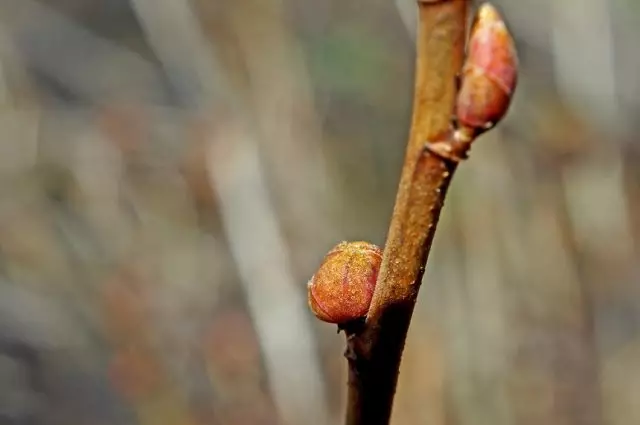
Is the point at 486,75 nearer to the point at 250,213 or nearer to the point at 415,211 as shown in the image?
the point at 415,211

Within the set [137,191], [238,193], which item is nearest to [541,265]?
[238,193]

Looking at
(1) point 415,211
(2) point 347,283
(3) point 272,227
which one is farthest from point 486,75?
(3) point 272,227

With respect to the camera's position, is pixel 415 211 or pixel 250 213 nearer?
pixel 415 211

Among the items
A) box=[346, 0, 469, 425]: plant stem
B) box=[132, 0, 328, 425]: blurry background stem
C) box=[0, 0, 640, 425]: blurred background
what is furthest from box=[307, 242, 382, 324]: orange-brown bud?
box=[132, 0, 328, 425]: blurry background stem

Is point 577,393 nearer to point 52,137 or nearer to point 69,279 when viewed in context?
point 69,279

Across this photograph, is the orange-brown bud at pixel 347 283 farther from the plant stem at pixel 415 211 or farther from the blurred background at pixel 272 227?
the blurred background at pixel 272 227

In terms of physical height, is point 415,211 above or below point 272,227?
below

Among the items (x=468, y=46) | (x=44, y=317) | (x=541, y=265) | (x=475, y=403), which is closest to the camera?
(x=468, y=46)

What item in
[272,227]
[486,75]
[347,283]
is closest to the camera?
[486,75]
